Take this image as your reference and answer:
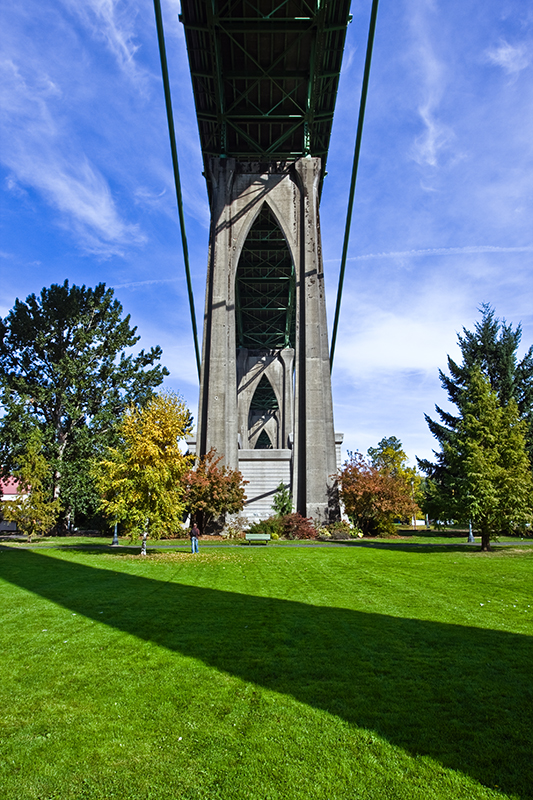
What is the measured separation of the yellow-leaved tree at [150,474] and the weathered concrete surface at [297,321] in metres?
13.4

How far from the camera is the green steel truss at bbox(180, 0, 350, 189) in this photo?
96.1 ft

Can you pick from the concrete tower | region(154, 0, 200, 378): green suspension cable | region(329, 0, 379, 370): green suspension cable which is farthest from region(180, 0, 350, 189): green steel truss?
region(154, 0, 200, 378): green suspension cable

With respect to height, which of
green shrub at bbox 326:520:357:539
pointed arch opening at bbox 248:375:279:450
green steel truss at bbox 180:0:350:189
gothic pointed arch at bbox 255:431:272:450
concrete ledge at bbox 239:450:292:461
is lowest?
green shrub at bbox 326:520:357:539

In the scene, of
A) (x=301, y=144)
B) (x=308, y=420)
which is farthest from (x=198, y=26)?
(x=308, y=420)

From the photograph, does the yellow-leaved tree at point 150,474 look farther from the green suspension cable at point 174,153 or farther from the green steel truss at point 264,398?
the green steel truss at point 264,398

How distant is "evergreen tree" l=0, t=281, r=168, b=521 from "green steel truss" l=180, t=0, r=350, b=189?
50.0ft

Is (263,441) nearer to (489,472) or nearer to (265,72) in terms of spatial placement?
(265,72)

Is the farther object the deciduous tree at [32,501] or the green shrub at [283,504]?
the green shrub at [283,504]

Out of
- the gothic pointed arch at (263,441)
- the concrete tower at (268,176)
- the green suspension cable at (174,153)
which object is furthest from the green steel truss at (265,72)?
the gothic pointed arch at (263,441)

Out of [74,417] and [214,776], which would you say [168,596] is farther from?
[74,417]

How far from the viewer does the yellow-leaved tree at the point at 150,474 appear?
17.0 m

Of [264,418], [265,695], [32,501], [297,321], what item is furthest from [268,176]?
[264,418]

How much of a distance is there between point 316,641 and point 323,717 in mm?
2297

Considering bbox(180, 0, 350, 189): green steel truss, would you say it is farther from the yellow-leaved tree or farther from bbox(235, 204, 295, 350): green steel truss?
the yellow-leaved tree
